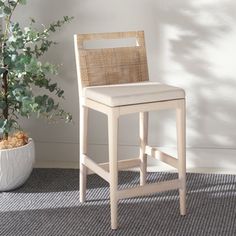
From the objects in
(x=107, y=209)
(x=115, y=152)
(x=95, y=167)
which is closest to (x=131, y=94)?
(x=115, y=152)

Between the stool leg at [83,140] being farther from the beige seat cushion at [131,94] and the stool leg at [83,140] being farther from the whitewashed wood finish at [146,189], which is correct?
the whitewashed wood finish at [146,189]

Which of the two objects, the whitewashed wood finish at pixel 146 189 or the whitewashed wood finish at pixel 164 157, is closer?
the whitewashed wood finish at pixel 146 189

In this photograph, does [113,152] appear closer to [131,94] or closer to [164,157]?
[131,94]

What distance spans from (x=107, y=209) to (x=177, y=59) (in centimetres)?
87

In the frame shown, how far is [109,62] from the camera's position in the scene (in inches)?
78.6

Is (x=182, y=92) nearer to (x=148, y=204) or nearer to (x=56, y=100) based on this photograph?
(x=148, y=204)

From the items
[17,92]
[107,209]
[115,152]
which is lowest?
[107,209]

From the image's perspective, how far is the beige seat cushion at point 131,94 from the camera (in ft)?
Answer: 5.60

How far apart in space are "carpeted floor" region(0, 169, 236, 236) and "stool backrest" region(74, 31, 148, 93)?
Result: 0.54 m

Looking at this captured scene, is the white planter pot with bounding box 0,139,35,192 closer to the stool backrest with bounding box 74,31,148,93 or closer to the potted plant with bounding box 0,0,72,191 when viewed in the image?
the potted plant with bounding box 0,0,72,191

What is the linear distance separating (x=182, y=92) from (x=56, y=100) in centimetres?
94

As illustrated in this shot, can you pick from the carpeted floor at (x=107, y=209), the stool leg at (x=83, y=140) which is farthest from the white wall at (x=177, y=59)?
the stool leg at (x=83, y=140)

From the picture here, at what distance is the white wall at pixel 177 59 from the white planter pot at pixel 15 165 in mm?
399

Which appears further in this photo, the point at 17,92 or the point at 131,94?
the point at 17,92
